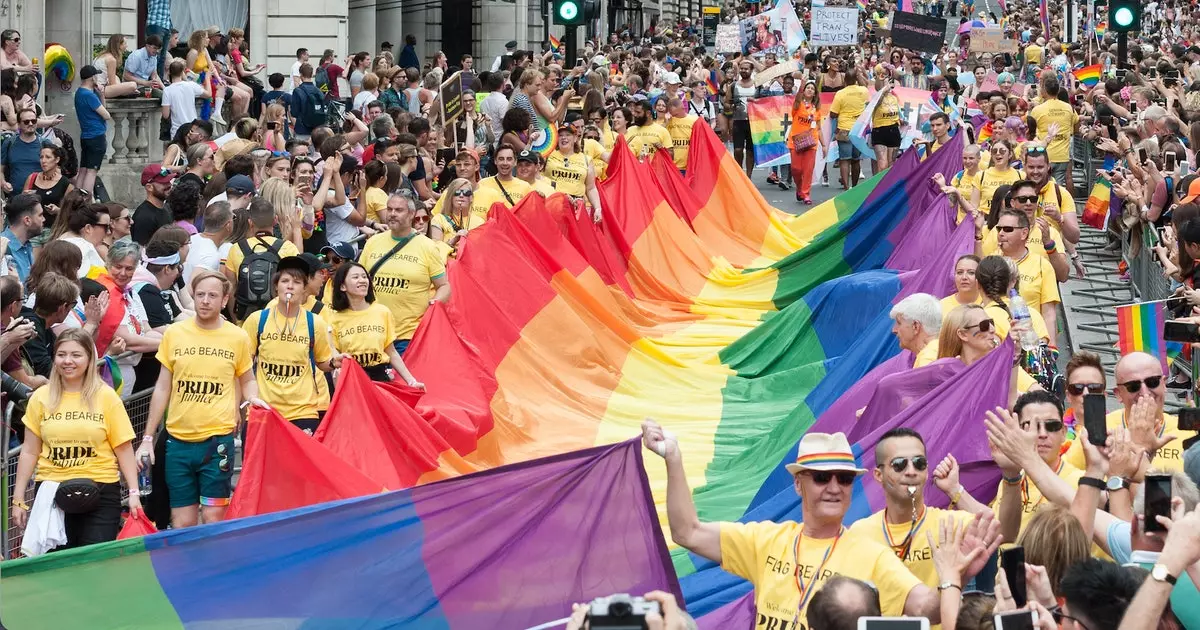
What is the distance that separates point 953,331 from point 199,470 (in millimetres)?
3792

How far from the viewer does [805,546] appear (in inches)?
244

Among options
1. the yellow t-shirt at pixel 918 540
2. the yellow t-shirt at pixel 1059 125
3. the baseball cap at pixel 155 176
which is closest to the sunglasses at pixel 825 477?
the yellow t-shirt at pixel 918 540

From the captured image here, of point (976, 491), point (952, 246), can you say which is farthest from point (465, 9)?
point (976, 491)

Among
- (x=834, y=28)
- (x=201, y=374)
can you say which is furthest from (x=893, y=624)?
(x=834, y=28)

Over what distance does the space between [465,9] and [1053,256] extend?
114 feet

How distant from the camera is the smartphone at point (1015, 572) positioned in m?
5.26

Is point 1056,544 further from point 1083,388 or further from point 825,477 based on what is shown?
point 1083,388

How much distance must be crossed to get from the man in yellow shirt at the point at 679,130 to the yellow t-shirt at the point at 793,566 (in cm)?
1489

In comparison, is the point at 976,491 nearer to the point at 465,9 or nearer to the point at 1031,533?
the point at 1031,533

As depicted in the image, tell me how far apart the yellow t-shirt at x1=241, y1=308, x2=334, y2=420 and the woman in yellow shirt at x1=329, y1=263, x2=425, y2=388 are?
0.61 m

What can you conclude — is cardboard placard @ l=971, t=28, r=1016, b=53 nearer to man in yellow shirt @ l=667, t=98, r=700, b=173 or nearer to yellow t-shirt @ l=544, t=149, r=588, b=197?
man in yellow shirt @ l=667, t=98, r=700, b=173

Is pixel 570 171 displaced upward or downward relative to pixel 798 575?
upward

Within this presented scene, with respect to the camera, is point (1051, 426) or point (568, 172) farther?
point (568, 172)

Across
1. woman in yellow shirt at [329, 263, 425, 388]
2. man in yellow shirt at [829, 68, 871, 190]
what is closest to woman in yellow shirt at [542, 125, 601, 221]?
woman in yellow shirt at [329, 263, 425, 388]
